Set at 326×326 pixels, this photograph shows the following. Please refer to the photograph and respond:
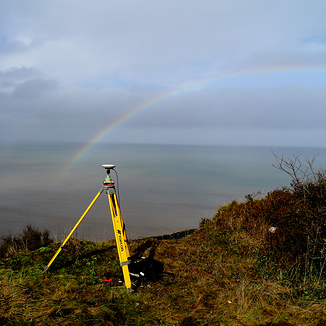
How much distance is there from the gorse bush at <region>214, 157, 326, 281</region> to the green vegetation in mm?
23

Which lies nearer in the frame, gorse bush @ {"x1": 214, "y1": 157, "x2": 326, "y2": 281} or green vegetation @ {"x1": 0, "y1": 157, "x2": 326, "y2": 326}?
green vegetation @ {"x1": 0, "y1": 157, "x2": 326, "y2": 326}

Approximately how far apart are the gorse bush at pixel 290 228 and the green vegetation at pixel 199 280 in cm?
2

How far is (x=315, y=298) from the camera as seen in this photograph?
3.90 metres

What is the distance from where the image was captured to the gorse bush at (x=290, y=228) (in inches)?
193

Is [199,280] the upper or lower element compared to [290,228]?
lower

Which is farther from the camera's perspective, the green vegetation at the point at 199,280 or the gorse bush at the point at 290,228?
the gorse bush at the point at 290,228

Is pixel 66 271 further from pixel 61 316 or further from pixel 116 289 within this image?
pixel 61 316

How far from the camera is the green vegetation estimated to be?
132 inches

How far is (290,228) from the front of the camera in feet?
19.6

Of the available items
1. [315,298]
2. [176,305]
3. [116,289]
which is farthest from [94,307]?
[315,298]

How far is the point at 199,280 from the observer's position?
476cm

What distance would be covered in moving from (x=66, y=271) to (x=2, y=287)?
150cm

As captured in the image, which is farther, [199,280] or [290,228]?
[290,228]

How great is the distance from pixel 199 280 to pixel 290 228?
8.73 ft
